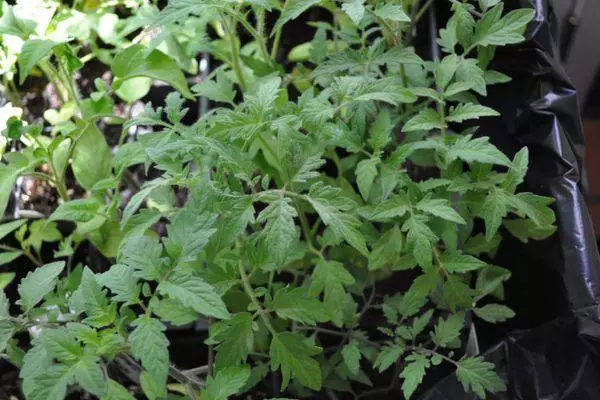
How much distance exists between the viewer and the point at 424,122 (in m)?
0.82

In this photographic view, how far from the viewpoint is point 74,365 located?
69cm

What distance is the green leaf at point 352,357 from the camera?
0.88 meters

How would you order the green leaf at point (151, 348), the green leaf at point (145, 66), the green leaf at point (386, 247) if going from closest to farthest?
the green leaf at point (151, 348)
the green leaf at point (386, 247)
the green leaf at point (145, 66)

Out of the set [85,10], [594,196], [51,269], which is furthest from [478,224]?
[85,10]

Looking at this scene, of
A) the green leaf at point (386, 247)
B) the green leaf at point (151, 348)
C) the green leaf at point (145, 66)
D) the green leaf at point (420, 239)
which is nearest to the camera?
the green leaf at point (151, 348)

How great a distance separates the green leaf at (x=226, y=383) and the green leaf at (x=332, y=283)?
0.54 ft

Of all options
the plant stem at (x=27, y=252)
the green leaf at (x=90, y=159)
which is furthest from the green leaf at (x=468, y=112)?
the plant stem at (x=27, y=252)

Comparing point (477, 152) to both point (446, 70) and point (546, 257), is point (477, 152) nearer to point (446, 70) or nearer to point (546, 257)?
point (446, 70)

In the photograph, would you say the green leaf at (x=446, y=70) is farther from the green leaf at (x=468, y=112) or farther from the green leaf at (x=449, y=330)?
the green leaf at (x=449, y=330)

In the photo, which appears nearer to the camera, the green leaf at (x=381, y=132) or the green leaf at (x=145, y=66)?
the green leaf at (x=381, y=132)

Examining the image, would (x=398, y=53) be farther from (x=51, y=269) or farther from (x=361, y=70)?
(x=51, y=269)

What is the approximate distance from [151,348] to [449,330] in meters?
0.43

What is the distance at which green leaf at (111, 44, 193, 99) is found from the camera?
1001 mm

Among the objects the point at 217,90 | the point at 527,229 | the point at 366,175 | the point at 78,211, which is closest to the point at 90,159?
the point at 78,211
